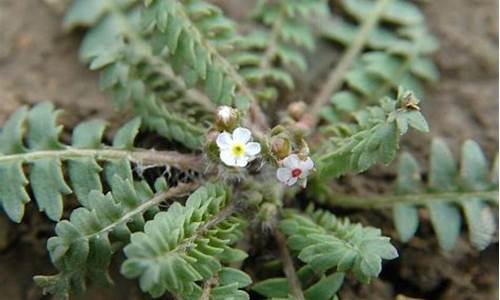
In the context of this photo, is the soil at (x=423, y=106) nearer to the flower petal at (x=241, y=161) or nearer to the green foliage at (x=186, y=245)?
the green foliage at (x=186, y=245)

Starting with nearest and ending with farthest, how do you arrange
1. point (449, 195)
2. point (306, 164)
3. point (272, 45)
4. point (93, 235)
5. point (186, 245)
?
1. point (186, 245)
2. point (93, 235)
3. point (306, 164)
4. point (449, 195)
5. point (272, 45)

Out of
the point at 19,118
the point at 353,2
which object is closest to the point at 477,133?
the point at 353,2

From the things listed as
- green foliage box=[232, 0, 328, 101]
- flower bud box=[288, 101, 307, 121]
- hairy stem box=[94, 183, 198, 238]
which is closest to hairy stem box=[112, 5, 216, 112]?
green foliage box=[232, 0, 328, 101]

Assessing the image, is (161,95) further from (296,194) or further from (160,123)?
(296,194)

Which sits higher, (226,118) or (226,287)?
(226,118)

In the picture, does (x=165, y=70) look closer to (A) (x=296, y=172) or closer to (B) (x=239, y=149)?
(B) (x=239, y=149)

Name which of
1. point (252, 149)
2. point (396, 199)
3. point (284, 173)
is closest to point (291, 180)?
point (284, 173)
